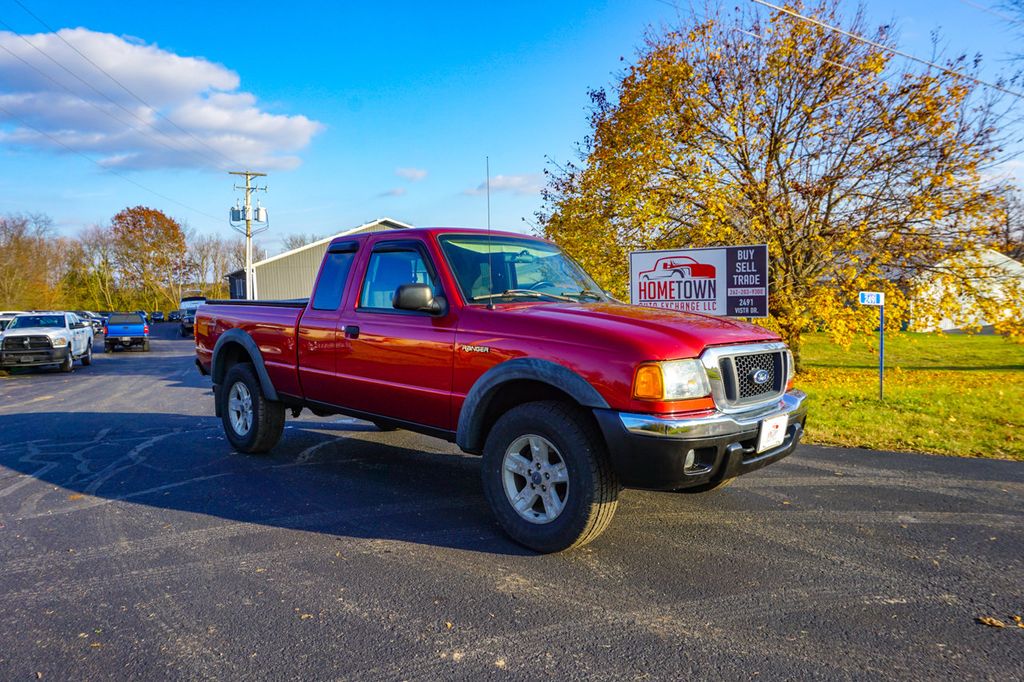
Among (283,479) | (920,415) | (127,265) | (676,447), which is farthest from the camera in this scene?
(127,265)

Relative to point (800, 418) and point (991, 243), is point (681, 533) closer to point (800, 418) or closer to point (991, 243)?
point (800, 418)

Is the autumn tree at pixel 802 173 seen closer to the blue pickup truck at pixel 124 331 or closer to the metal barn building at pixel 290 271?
the blue pickup truck at pixel 124 331

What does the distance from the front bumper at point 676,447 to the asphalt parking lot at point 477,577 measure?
21.1 inches

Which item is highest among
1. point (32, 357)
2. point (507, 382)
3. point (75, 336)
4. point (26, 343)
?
point (507, 382)

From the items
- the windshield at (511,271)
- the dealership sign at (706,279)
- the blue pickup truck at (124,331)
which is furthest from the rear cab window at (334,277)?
the blue pickup truck at (124,331)

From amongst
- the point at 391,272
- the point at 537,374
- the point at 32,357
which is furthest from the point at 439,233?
the point at 32,357

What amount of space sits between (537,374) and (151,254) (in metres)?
84.4

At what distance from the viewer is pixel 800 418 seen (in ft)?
13.6

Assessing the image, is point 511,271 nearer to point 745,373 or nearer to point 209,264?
point 745,373

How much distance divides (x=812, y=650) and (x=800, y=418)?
5.72 ft

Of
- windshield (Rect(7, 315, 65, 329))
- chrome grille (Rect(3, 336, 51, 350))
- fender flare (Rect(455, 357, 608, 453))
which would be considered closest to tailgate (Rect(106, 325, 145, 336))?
windshield (Rect(7, 315, 65, 329))

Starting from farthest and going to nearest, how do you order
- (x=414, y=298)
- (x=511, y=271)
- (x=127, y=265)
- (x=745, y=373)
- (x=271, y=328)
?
1. (x=127, y=265)
2. (x=271, y=328)
3. (x=511, y=271)
4. (x=414, y=298)
5. (x=745, y=373)

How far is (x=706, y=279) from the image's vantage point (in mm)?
10000

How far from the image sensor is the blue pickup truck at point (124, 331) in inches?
1049
